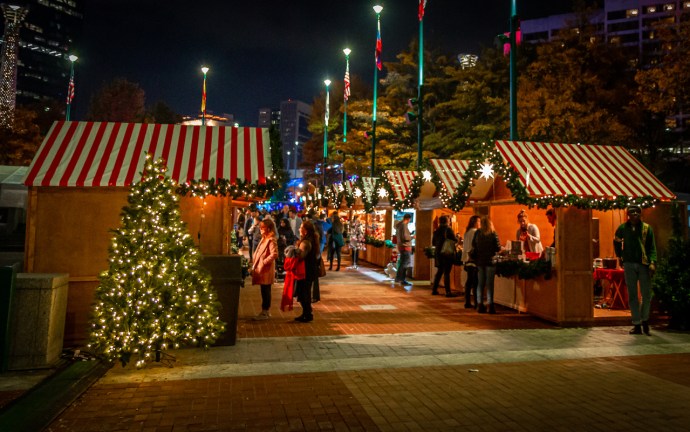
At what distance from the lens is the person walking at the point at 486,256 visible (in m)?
9.95

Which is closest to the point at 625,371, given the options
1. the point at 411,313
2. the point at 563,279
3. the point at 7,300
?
the point at 563,279

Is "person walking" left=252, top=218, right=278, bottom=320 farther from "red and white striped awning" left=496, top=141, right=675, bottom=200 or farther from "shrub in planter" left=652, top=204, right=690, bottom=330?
"shrub in planter" left=652, top=204, right=690, bottom=330

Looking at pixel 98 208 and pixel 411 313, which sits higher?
pixel 98 208

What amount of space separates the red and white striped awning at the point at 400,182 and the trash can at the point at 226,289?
9488mm

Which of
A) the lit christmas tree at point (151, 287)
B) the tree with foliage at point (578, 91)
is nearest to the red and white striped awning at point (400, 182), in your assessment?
the tree with foliage at point (578, 91)

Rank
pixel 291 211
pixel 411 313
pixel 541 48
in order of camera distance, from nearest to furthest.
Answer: pixel 411 313 → pixel 291 211 → pixel 541 48

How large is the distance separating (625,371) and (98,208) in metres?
8.09

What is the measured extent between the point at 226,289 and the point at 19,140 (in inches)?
1271

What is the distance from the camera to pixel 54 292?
242 inches

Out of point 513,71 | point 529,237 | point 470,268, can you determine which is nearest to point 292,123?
point 513,71

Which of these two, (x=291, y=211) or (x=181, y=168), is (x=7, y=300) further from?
(x=291, y=211)

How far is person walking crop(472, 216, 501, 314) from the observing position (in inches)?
392

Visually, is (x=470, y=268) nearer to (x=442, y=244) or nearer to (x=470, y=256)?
(x=470, y=256)

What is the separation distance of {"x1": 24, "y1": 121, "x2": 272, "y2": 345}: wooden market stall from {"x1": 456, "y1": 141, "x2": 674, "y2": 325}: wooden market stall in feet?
17.7
